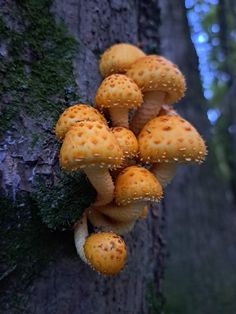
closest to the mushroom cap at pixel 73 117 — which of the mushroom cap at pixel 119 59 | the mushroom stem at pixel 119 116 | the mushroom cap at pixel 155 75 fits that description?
the mushroom stem at pixel 119 116

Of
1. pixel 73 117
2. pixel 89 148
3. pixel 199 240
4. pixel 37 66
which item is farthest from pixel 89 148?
pixel 199 240

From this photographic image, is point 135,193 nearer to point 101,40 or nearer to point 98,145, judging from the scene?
point 98,145

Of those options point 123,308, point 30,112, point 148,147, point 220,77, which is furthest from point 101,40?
point 220,77

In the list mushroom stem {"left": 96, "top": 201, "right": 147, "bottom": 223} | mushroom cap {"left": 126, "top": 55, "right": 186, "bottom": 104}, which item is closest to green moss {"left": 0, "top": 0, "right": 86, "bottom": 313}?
mushroom stem {"left": 96, "top": 201, "right": 147, "bottom": 223}

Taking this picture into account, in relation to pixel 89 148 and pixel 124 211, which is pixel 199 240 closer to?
pixel 124 211

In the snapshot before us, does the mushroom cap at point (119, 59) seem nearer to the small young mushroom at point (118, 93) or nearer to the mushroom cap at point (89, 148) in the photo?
the small young mushroom at point (118, 93)

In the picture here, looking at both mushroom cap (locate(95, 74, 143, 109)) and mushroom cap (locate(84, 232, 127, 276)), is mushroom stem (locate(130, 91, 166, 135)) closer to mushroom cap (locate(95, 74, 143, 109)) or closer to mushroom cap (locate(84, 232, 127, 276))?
mushroom cap (locate(95, 74, 143, 109))

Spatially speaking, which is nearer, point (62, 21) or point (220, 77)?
point (62, 21)
